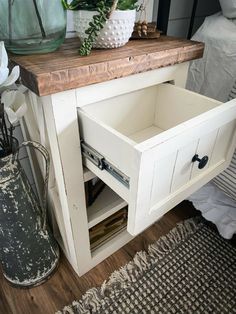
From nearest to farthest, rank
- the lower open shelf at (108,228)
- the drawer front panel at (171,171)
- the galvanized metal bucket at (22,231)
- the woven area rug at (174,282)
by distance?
the drawer front panel at (171,171) → the galvanized metal bucket at (22,231) → the woven area rug at (174,282) → the lower open shelf at (108,228)

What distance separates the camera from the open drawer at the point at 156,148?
43cm

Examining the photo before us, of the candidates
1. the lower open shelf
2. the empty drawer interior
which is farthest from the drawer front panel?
the lower open shelf

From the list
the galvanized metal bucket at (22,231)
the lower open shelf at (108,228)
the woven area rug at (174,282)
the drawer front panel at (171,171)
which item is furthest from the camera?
the lower open shelf at (108,228)

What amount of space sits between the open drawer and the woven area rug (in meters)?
0.45

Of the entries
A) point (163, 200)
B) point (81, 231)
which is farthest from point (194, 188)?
point (81, 231)

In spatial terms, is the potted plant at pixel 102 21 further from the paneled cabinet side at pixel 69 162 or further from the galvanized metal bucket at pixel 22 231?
the galvanized metal bucket at pixel 22 231

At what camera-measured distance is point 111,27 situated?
0.52 metres

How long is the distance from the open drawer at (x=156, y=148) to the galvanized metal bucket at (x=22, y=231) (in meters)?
0.17

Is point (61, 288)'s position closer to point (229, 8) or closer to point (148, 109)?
point (148, 109)

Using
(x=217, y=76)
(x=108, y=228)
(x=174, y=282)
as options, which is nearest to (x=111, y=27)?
(x=217, y=76)

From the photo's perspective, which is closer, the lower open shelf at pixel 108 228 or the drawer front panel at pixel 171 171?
the drawer front panel at pixel 171 171

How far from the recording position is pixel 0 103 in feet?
1.68

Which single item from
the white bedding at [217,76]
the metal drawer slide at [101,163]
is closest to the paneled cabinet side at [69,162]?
the metal drawer slide at [101,163]

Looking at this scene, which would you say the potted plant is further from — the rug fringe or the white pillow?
the rug fringe
